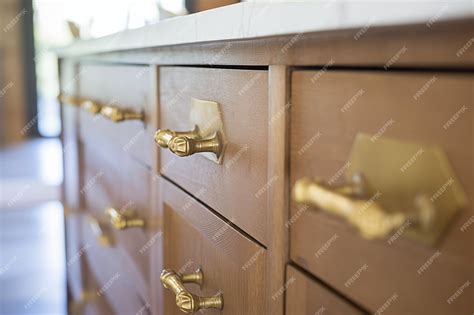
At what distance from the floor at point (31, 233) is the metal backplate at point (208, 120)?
1.26 metres

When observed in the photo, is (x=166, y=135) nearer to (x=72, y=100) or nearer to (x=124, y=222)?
(x=124, y=222)

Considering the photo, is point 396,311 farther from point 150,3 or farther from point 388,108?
point 150,3

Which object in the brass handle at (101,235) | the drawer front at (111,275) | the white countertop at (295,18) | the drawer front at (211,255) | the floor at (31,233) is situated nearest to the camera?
the white countertop at (295,18)

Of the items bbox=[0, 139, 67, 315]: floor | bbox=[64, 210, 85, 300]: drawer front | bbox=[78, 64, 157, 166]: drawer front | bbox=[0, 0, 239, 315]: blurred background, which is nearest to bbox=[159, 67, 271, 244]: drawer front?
bbox=[78, 64, 157, 166]: drawer front

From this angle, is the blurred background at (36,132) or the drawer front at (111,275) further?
the blurred background at (36,132)

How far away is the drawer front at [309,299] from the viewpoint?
37 cm

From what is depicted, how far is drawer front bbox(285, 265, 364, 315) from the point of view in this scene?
0.37 m

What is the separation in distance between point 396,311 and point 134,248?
0.62 m

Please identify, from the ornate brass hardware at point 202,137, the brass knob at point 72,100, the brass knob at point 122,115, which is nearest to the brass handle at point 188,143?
the ornate brass hardware at point 202,137

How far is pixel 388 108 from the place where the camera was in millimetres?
312

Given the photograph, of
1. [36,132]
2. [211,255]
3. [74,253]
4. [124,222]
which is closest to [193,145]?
[211,255]

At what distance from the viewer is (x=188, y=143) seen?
1.72ft

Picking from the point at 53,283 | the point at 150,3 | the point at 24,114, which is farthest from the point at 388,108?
the point at 24,114

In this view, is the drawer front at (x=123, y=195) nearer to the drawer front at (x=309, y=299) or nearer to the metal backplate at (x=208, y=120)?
the metal backplate at (x=208, y=120)
